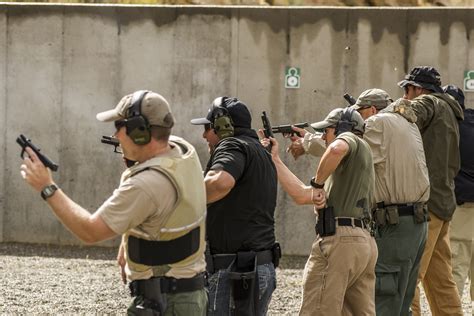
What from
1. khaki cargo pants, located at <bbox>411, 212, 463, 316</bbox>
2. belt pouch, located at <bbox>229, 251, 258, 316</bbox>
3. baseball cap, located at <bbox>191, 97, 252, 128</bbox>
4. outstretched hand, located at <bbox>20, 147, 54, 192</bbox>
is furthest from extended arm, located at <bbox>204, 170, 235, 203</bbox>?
khaki cargo pants, located at <bbox>411, 212, 463, 316</bbox>

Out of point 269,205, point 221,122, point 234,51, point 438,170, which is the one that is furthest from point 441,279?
point 234,51

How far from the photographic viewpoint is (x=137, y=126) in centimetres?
542

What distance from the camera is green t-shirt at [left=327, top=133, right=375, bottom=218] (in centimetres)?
744

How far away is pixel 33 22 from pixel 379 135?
21.3ft

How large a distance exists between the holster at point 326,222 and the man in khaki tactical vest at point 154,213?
1.87m

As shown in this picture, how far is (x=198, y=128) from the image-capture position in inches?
526

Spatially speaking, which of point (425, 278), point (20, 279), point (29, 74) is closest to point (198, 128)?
point (29, 74)

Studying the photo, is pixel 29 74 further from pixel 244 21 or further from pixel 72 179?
pixel 244 21

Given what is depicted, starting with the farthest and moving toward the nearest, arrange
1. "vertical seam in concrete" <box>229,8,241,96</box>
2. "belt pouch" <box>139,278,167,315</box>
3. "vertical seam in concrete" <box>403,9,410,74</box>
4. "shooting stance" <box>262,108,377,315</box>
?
"vertical seam in concrete" <box>229,8,241,96</box> → "vertical seam in concrete" <box>403,9,410,74</box> → "shooting stance" <box>262,108,377,315</box> → "belt pouch" <box>139,278,167,315</box>

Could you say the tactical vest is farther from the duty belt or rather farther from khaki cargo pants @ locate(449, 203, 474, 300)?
khaki cargo pants @ locate(449, 203, 474, 300)

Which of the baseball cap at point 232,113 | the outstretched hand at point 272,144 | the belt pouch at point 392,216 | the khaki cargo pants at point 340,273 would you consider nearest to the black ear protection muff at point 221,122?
the baseball cap at point 232,113

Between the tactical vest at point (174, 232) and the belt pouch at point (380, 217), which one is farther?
the belt pouch at point (380, 217)

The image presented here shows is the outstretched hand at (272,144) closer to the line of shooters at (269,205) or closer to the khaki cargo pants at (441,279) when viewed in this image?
the line of shooters at (269,205)

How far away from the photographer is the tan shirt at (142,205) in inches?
209
